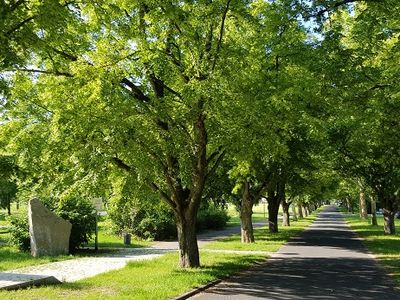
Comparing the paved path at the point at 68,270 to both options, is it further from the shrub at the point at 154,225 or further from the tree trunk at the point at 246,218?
the shrub at the point at 154,225

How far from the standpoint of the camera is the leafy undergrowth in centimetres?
1038

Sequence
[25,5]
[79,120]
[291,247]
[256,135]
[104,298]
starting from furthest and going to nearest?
[291,247]
[256,135]
[79,120]
[104,298]
[25,5]

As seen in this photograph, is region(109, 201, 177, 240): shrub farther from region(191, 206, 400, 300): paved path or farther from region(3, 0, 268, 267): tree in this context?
region(3, 0, 268, 267): tree

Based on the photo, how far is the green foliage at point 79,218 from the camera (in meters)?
20.1

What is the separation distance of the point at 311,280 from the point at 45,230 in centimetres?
970

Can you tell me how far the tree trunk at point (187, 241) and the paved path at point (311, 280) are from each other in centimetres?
166

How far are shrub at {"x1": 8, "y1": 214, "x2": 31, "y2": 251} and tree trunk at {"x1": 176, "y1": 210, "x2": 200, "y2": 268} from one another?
7263 mm

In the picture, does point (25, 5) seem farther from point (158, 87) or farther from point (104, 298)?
point (158, 87)

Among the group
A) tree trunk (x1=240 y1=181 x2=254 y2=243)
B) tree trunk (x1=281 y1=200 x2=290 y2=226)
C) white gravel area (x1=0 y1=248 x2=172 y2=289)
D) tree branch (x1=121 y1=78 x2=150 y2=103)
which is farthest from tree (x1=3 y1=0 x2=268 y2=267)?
tree trunk (x1=281 y1=200 x2=290 y2=226)

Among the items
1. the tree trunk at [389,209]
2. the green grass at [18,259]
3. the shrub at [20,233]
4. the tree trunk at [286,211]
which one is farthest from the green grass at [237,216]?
the green grass at [18,259]

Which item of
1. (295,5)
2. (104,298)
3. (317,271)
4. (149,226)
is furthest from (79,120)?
(149,226)

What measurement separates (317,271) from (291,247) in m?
8.83

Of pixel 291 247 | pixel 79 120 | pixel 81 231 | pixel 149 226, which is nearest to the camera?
pixel 79 120

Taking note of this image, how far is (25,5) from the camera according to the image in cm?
712
